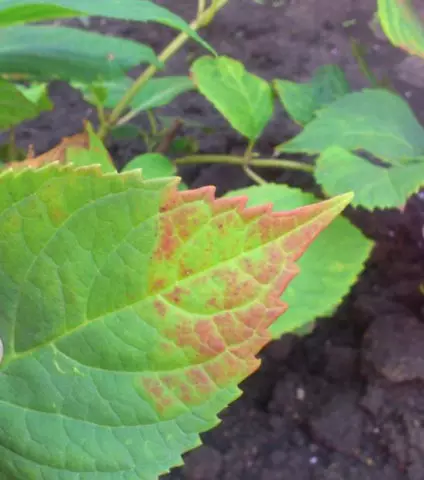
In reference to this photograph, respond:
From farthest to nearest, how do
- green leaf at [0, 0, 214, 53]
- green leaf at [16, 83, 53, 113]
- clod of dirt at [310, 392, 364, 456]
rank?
1. green leaf at [16, 83, 53, 113]
2. clod of dirt at [310, 392, 364, 456]
3. green leaf at [0, 0, 214, 53]

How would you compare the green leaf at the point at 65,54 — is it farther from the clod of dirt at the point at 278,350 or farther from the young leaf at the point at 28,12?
the clod of dirt at the point at 278,350

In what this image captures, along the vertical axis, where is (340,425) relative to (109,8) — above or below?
below

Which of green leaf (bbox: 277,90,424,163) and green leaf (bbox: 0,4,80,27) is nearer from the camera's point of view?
green leaf (bbox: 0,4,80,27)

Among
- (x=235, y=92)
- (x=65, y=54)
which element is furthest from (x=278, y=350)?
(x=65, y=54)

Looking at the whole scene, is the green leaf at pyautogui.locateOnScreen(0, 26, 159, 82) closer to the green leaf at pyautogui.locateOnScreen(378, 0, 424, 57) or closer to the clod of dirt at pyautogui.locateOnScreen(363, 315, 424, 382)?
the green leaf at pyautogui.locateOnScreen(378, 0, 424, 57)

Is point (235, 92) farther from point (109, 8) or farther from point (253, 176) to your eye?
point (109, 8)

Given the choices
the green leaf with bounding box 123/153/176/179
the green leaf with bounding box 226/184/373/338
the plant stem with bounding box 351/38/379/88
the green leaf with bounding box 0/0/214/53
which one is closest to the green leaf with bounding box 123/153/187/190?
the green leaf with bounding box 123/153/176/179

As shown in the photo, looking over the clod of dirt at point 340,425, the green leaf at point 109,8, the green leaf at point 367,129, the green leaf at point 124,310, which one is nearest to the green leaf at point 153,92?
the green leaf at point 367,129
